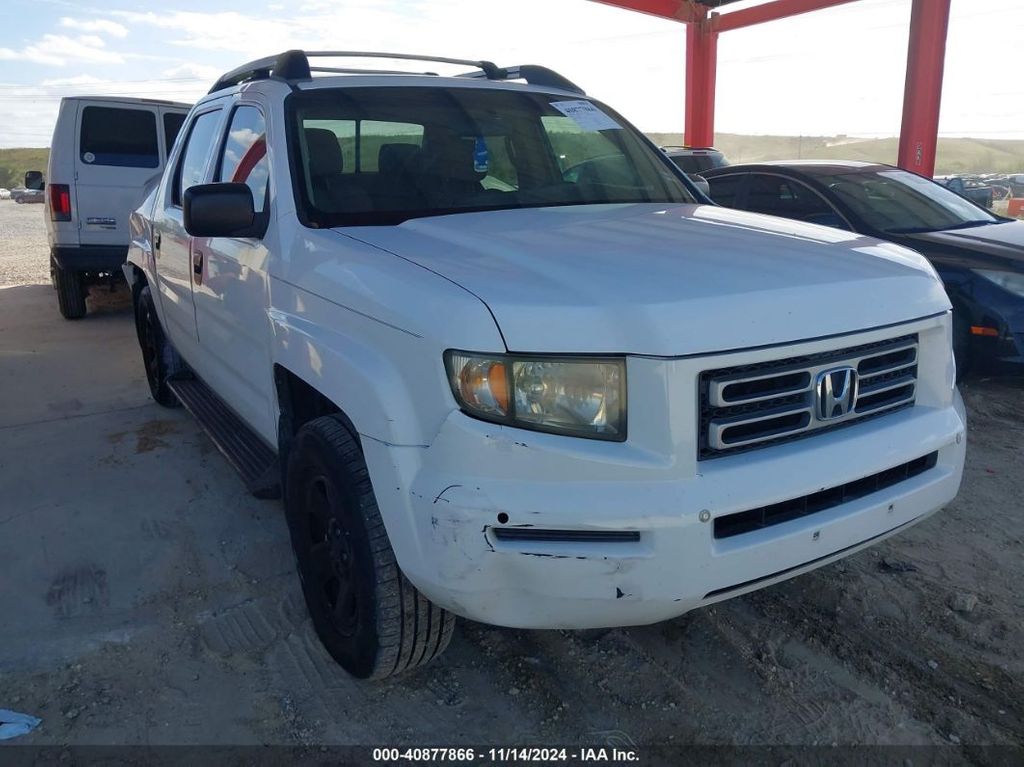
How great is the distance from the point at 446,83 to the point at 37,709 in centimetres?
271

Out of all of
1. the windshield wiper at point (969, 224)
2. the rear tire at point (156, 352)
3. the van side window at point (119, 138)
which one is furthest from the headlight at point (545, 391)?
the van side window at point (119, 138)

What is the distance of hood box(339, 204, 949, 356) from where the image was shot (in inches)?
80.6

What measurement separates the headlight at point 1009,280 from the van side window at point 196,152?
4584 mm

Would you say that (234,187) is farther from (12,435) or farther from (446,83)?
(12,435)

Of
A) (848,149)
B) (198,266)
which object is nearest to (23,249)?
(198,266)

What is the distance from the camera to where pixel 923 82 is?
41.1ft

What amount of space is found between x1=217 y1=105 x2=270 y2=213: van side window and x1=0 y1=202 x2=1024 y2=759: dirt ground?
58.3 inches

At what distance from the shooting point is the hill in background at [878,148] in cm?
4497

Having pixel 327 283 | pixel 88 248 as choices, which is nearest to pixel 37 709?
pixel 327 283

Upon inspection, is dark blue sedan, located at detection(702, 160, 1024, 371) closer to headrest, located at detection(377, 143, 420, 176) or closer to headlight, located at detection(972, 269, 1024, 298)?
headlight, located at detection(972, 269, 1024, 298)

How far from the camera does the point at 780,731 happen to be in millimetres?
2436

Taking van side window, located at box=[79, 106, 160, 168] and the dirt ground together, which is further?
van side window, located at box=[79, 106, 160, 168]

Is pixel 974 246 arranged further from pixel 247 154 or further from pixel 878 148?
pixel 878 148

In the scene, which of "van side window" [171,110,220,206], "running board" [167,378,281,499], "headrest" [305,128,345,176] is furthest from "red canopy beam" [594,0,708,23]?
"headrest" [305,128,345,176]
